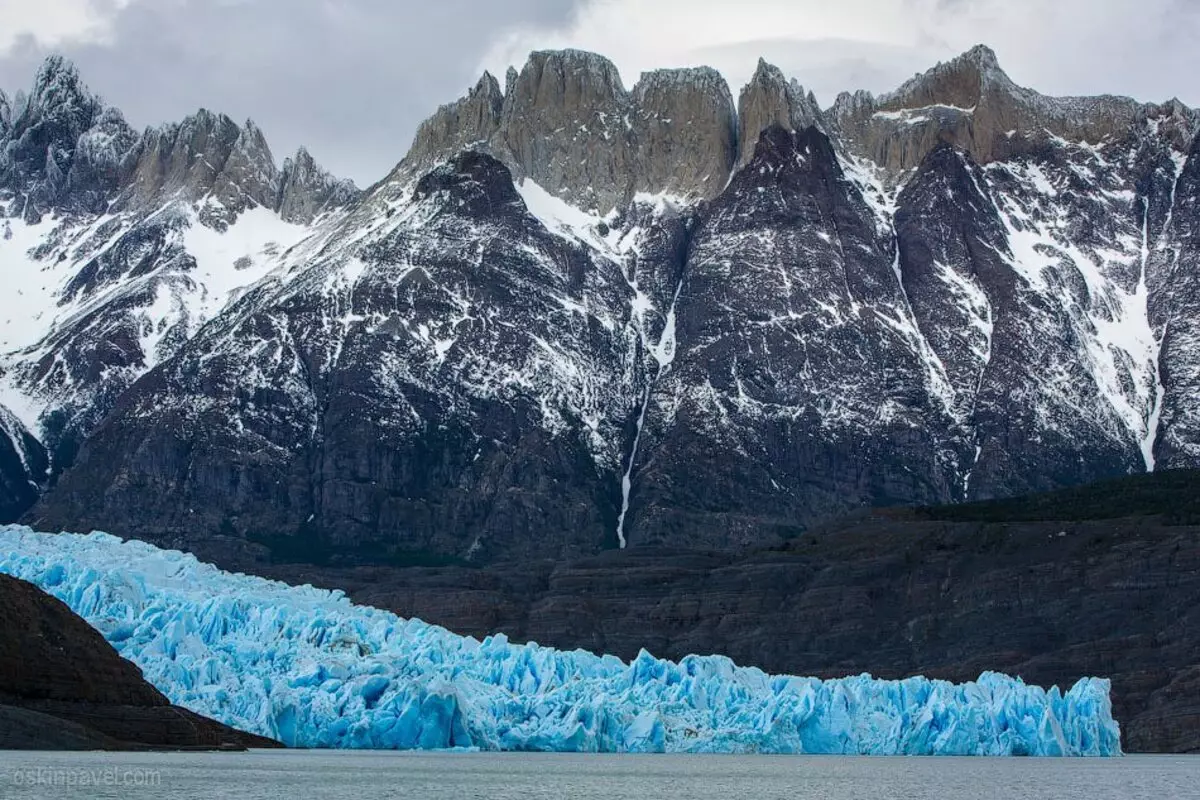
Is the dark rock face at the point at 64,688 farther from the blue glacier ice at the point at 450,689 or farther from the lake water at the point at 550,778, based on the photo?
the blue glacier ice at the point at 450,689

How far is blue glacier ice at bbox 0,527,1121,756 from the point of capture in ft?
490

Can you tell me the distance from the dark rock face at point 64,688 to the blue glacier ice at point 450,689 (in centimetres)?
1317

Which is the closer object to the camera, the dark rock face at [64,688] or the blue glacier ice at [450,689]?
the dark rock face at [64,688]

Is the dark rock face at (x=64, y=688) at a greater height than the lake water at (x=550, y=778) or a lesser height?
greater

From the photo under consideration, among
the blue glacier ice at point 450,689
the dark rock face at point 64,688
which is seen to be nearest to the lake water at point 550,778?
the dark rock face at point 64,688

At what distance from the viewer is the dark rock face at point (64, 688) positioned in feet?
393

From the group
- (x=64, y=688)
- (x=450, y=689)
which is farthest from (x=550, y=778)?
(x=64, y=688)

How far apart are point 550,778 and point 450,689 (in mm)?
23930

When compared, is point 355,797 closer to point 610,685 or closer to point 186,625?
point 186,625

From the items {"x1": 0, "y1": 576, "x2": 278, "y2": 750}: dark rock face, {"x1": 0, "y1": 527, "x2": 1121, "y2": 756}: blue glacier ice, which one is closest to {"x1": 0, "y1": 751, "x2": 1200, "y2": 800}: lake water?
{"x1": 0, "y1": 576, "x2": 278, "y2": 750}: dark rock face

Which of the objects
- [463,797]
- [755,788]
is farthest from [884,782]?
[463,797]

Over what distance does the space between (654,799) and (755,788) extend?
11372 millimetres

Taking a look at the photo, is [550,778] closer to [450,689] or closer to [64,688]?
[450,689]

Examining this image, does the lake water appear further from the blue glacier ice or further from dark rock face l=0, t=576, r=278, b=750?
the blue glacier ice
